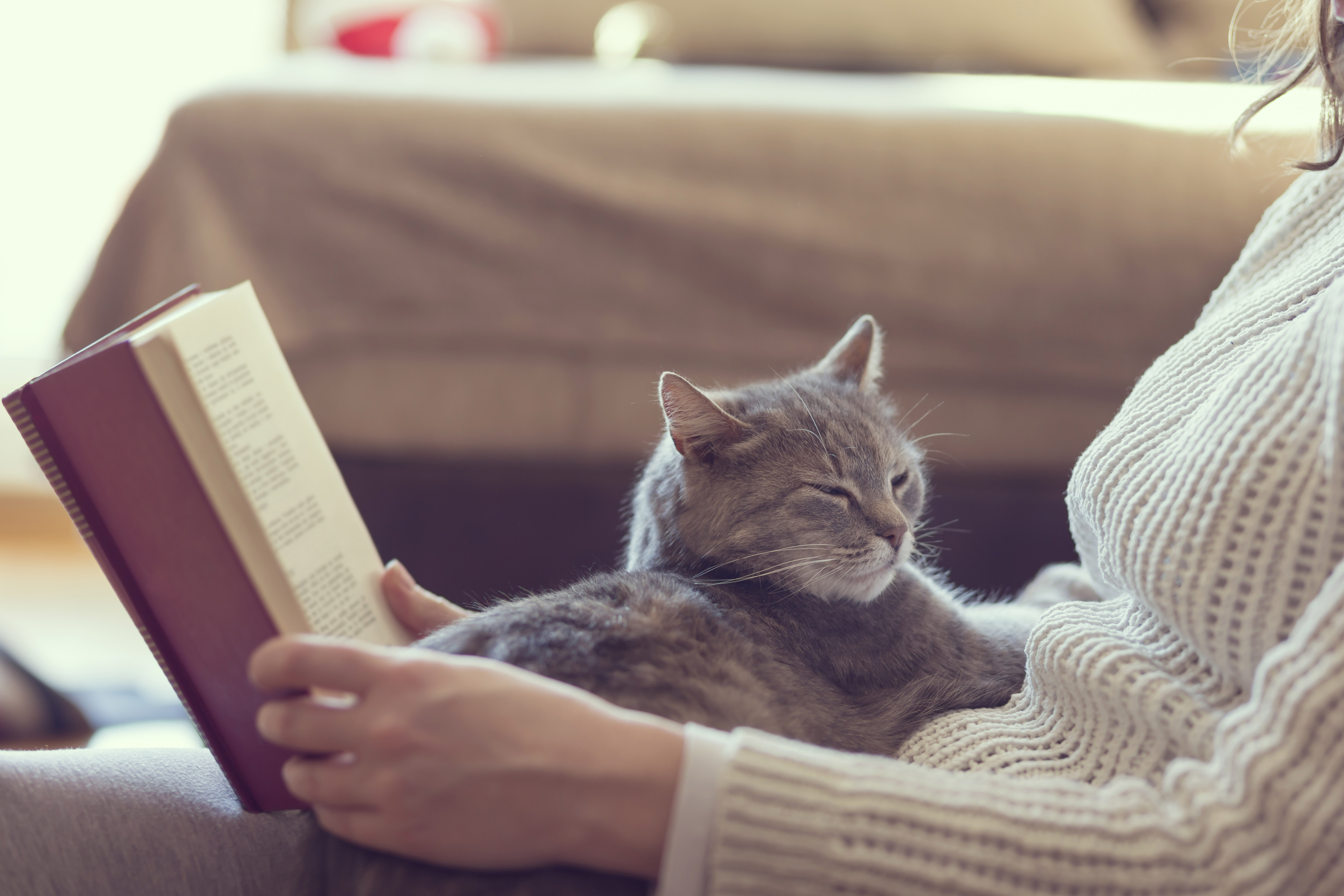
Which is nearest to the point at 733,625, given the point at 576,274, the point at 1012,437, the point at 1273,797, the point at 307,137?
the point at 1273,797

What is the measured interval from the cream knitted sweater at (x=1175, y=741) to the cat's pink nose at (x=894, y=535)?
9.9 inches

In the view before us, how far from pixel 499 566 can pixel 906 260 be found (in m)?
0.86

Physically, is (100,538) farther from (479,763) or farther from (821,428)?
(821,428)

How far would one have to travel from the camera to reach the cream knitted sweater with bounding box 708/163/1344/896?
1.75ft

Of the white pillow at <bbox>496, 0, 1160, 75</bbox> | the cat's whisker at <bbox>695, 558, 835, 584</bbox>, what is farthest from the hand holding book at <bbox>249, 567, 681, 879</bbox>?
the white pillow at <bbox>496, 0, 1160, 75</bbox>

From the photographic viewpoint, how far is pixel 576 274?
158 centimetres

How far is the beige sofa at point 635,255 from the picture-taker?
1551 millimetres

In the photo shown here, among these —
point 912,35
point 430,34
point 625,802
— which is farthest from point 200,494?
point 912,35

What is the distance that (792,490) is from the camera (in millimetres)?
994

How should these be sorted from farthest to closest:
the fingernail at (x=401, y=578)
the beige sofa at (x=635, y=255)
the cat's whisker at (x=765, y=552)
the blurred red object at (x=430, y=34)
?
the blurred red object at (x=430, y=34)
the beige sofa at (x=635, y=255)
the cat's whisker at (x=765, y=552)
the fingernail at (x=401, y=578)

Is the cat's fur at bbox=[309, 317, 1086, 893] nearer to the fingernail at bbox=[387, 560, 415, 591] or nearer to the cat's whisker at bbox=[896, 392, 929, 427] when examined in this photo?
the fingernail at bbox=[387, 560, 415, 591]

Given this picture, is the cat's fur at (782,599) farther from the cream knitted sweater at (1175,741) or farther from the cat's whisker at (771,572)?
the cream knitted sweater at (1175,741)

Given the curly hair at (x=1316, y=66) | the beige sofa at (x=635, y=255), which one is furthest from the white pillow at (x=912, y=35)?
the curly hair at (x=1316, y=66)

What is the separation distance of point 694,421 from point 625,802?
1.61ft
